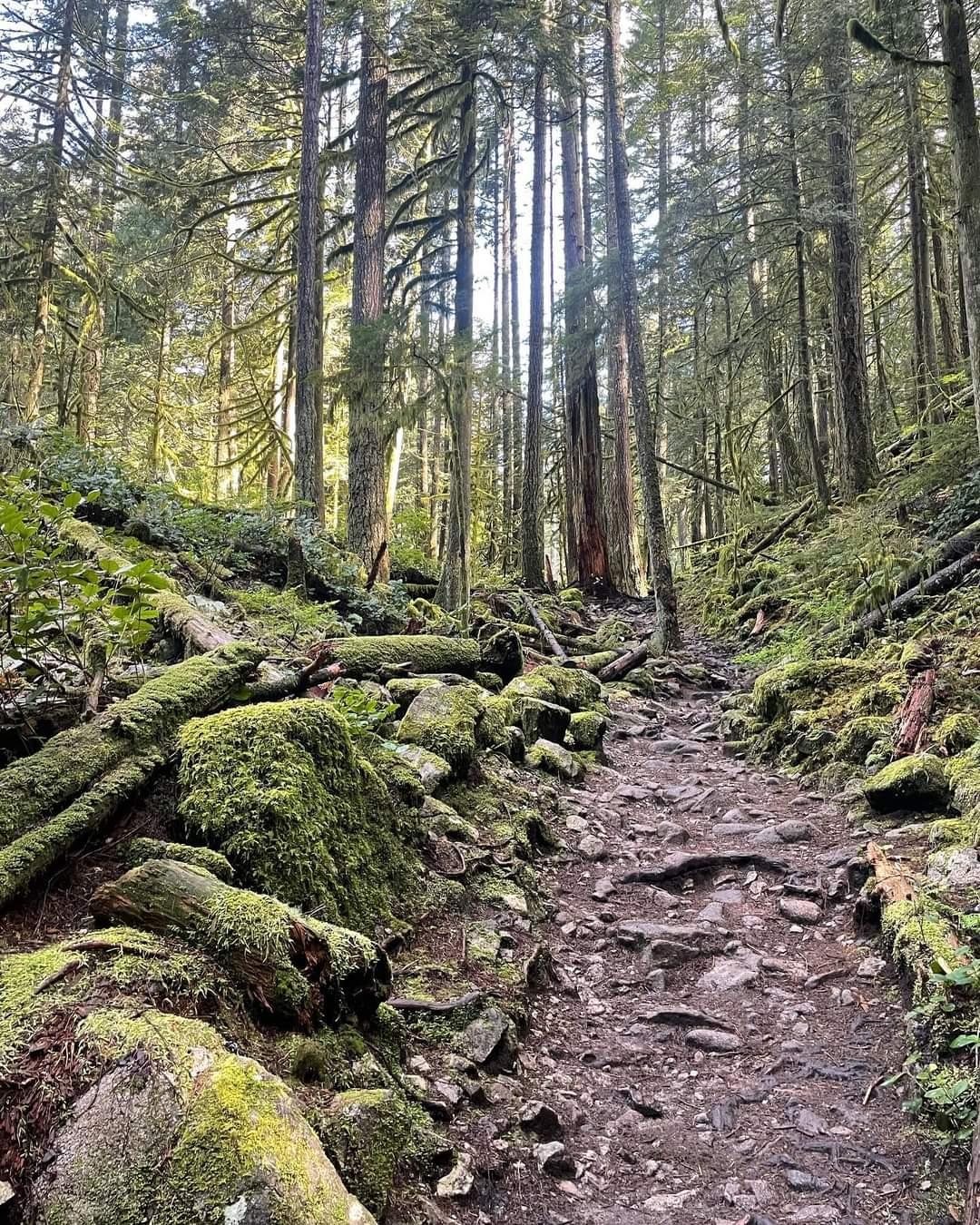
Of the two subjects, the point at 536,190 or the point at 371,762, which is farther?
the point at 536,190

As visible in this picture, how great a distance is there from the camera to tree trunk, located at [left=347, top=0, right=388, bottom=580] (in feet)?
34.1

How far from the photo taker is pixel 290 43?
44.0ft

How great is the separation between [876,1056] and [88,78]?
18665mm

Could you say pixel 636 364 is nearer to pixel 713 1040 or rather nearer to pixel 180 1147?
pixel 713 1040

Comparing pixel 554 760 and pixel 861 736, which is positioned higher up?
pixel 861 736

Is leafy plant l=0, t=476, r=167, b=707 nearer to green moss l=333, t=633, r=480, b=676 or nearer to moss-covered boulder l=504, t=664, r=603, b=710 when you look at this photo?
green moss l=333, t=633, r=480, b=676

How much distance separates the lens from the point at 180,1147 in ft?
5.21

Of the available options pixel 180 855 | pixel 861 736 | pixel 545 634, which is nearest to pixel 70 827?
pixel 180 855

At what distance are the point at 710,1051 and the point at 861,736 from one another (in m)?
3.55

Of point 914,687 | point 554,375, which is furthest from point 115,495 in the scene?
point 554,375

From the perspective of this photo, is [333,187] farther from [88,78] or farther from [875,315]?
[875,315]

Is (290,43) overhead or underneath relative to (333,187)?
underneath

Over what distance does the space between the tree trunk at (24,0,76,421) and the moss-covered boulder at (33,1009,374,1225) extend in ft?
43.7

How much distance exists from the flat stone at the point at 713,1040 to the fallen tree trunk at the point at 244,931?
1755 millimetres
